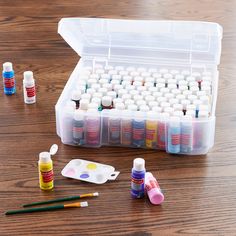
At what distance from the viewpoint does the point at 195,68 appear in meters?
1.71

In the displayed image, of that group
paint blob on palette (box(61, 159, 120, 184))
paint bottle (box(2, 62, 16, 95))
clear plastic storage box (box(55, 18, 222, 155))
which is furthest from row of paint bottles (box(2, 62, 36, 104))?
paint blob on palette (box(61, 159, 120, 184))

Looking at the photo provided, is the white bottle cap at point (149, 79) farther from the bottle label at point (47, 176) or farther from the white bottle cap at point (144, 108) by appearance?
the bottle label at point (47, 176)

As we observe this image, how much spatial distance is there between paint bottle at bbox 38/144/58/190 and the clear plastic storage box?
0.18 meters

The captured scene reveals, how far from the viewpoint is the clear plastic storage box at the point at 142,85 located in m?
1.43

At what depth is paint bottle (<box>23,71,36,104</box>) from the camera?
162 centimetres

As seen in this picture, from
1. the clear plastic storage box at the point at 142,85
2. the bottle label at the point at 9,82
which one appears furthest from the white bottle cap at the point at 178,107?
the bottle label at the point at 9,82

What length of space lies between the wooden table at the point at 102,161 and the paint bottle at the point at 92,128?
2cm

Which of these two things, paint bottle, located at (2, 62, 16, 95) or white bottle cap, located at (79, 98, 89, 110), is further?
paint bottle, located at (2, 62, 16, 95)

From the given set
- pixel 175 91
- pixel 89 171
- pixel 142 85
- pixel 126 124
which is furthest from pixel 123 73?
pixel 89 171

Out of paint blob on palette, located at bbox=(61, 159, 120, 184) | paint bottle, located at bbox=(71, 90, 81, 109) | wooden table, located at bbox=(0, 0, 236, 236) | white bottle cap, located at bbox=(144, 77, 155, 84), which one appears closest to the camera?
wooden table, located at bbox=(0, 0, 236, 236)

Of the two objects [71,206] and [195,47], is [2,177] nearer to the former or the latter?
[71,206]

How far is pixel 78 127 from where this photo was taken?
56.6 inches

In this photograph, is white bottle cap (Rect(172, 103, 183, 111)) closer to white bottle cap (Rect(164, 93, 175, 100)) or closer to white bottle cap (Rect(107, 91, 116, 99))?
white bottle cap (Rect(164, 93, 175, 100))

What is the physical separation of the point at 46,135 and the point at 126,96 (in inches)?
9.1
